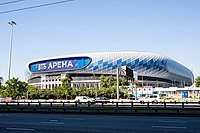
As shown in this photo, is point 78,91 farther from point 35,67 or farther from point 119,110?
point 35,67

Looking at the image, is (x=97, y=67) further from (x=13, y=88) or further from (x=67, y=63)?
(x=13, y=88)

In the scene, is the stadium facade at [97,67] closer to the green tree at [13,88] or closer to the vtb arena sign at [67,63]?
the vtb arena sign at [67,63]

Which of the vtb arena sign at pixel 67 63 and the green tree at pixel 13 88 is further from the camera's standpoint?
the vtb arena sign at pixel 67 63

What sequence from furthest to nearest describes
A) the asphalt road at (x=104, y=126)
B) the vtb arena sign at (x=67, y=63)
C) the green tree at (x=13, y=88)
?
the vtb arena sign at (x=67, y=63) < the green tree at (x=13, y=88) < the asphalt road at (x=104, y=126)

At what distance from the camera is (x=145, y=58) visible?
147 m

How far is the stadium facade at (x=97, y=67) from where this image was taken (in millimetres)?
142625

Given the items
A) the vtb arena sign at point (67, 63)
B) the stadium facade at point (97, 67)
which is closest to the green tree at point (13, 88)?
the stadium facade at point (97, 67)

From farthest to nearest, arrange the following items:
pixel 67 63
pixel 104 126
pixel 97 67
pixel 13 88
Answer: pixel 67 63 < pixel 97 67 < pixel 13 88 < pixel 104 126

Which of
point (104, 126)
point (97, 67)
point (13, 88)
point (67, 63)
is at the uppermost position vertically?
point (67, 63)

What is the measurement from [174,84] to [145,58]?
135 feet

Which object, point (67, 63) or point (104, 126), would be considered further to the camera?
point (67, 63)

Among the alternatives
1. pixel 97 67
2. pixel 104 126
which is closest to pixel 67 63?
pixel 97 67

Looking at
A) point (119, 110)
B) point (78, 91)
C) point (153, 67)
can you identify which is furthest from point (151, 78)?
point (119, 110)

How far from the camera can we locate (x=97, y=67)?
143625 mm
